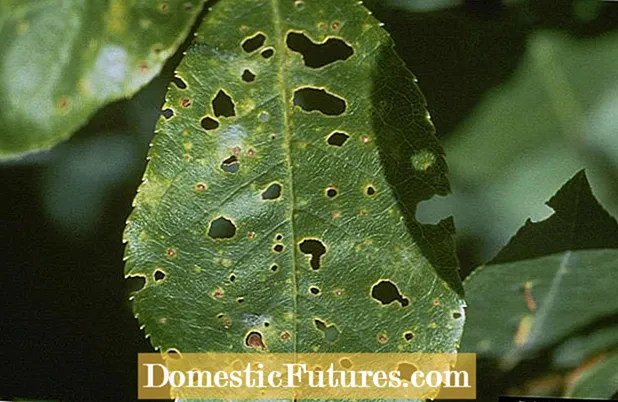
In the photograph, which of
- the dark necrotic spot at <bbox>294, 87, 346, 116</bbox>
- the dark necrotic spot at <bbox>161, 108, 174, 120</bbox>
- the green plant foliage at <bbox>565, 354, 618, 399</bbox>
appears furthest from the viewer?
the green plant foliage at <bbox>565, 354, 618, 399</bbox>

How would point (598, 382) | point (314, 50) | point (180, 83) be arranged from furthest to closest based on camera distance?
point (598, 382) → point (314, 50) → point (180, 83)

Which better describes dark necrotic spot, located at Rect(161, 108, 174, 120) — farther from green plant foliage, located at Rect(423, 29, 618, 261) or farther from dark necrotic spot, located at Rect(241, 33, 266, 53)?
green plant foliage, located at Rect(423, 29, 618, 261)

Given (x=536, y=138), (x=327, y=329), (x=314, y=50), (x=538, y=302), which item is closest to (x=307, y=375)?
(x=327, y=329)

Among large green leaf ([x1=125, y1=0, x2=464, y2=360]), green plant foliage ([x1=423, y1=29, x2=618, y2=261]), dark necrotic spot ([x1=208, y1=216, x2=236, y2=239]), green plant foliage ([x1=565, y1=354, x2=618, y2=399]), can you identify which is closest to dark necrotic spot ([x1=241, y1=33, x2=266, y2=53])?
large green leaf ([x1=125, y1=0, x2=464, y2=360])

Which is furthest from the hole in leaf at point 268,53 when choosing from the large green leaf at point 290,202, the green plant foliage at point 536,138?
the green plant foliage at point 536,138

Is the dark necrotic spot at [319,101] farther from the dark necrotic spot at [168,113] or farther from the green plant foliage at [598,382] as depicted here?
the green plant foliage at [598,382]

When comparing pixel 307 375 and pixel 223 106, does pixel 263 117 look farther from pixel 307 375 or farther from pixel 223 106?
pixel 307 375
